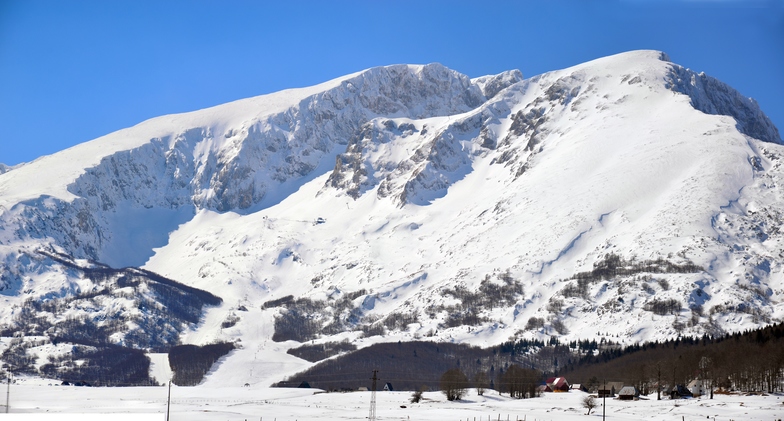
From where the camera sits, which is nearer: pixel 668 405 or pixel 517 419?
pixel 517 419

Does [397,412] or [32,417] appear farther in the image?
[397,412]

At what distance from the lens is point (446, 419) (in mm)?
176000

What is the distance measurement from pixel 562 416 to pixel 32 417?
9349cm

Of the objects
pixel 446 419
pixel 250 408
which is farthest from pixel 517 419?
pixel 250 408

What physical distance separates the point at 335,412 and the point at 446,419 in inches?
978

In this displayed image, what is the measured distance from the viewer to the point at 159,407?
652ft

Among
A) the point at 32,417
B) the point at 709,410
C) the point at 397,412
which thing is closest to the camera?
the point at 32,417

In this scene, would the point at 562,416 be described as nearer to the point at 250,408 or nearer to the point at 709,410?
the point at 709,410

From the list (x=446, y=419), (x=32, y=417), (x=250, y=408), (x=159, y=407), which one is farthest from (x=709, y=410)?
(x=32, y=417)

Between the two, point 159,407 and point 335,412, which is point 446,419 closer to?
point 335,412

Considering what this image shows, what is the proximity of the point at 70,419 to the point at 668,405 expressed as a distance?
113737 millimetres

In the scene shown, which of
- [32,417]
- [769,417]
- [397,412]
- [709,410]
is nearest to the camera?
[32,417]

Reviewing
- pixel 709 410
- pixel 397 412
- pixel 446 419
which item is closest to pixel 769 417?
pixel 709 410

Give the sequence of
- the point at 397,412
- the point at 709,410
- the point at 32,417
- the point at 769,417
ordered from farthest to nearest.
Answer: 1. the point at 397,412
2. the point at 709,410
3. the point at 769,417
4. the point at 32,417
